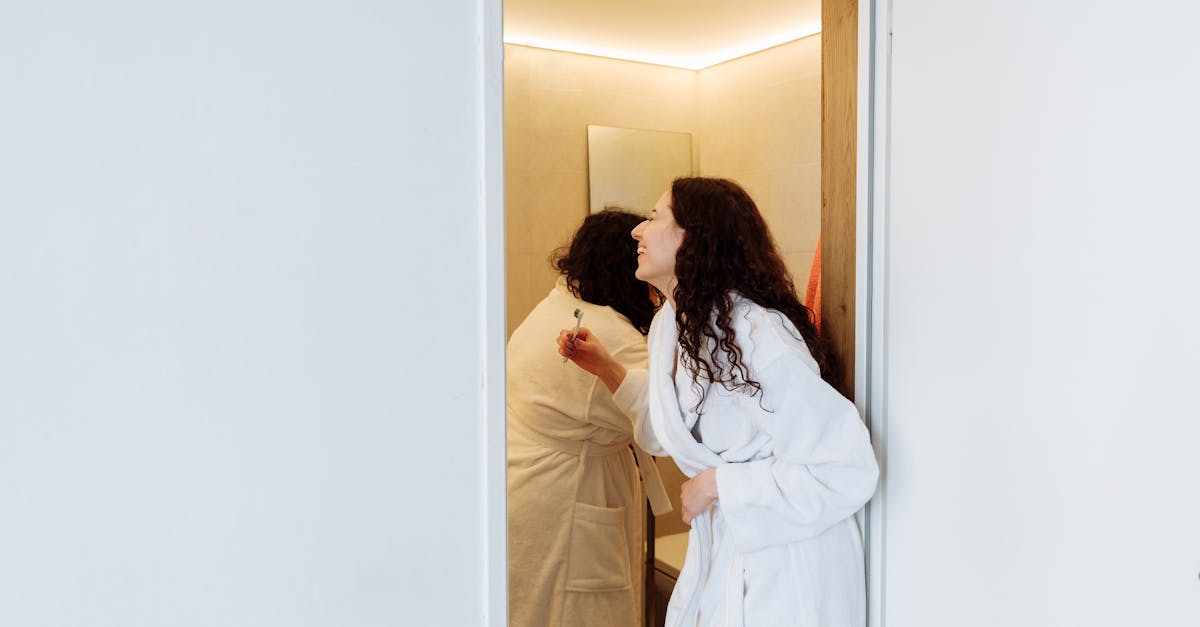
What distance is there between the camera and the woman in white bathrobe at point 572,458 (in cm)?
200

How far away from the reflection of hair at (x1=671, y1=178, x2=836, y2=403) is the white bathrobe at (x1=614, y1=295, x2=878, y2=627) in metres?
0.03

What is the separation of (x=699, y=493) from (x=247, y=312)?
793 mm

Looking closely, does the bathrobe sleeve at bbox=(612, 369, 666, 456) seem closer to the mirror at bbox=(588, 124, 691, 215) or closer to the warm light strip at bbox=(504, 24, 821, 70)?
the mirror at bbox=(588, 124, 691, 215)

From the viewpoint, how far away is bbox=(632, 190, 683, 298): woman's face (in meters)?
1.49

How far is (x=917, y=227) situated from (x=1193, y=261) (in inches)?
14.8

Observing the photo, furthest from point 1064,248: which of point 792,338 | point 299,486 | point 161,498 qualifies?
point 161,498

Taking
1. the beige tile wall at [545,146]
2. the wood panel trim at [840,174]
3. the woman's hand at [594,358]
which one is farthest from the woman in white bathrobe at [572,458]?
the beige tile wall at [545,146]

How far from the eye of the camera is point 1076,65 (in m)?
1.16

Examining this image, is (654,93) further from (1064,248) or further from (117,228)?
(117,228)

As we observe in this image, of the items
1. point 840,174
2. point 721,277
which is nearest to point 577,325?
point 721,277

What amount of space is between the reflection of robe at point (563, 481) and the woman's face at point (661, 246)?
19.0 inches

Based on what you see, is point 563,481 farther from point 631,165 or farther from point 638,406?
point 631,165

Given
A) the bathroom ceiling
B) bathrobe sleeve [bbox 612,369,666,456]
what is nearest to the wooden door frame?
bathrobe sleeve [bbox 612,369,666,456]

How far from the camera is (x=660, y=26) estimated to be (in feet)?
8.81
